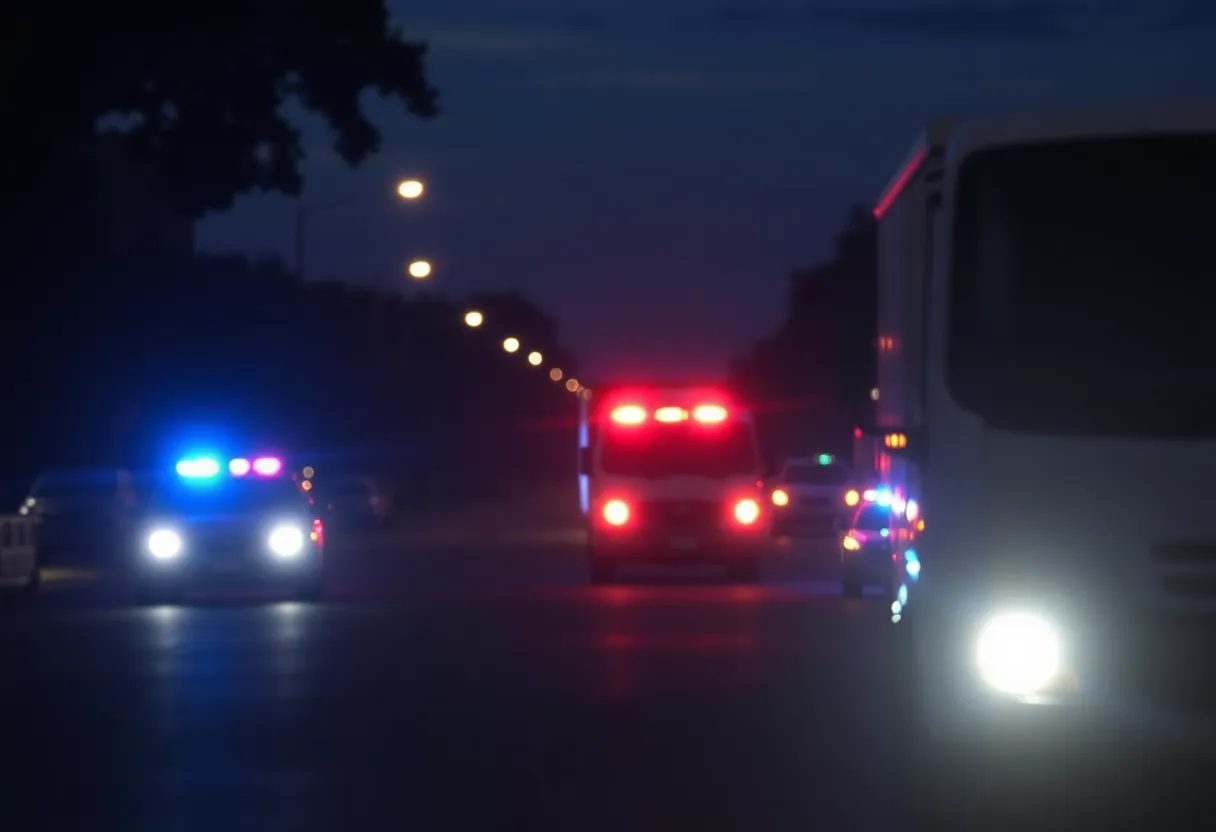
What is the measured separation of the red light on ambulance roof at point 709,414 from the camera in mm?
33906

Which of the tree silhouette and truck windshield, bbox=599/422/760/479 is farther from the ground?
the tree silhouette

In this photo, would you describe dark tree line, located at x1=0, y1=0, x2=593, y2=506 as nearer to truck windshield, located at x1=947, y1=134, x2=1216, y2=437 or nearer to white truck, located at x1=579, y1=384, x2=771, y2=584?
white truck, located at x1=579, y1=384, x2=771, y2=584

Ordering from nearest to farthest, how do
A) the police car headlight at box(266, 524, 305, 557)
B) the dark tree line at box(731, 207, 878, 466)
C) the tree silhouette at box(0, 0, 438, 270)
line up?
the police car headlight at box(266, 524, 305, 557) < the tree silhouette at box(0, 0, 438, 270) < the dark tree line at box(731, 207, 878, 466)

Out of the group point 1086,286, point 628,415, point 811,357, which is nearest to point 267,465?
point 628,415

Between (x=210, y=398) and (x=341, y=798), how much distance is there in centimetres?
5096

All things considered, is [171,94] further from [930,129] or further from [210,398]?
[930,129]

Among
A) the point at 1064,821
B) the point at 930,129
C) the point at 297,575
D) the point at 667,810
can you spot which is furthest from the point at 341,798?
the point at 297,575

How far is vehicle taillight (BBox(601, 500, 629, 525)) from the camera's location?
108 feet

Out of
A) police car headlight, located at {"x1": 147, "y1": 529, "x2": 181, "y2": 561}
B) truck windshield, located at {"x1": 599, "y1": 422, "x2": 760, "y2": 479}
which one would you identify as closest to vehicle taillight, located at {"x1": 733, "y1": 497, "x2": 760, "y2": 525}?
truck windshield, located at {"x1": 599, "y1": 422, "x2": 760, "y2": 479}

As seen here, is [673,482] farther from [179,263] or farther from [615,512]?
[179,263]

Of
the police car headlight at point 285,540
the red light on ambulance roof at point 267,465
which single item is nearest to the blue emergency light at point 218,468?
the red light on ambulance roof at point 267,465

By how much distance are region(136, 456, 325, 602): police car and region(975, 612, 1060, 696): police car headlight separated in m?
20.1

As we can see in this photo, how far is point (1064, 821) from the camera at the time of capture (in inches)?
446

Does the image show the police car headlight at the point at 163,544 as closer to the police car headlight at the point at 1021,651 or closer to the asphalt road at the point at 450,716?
the asphalt road at the point at 450,716
